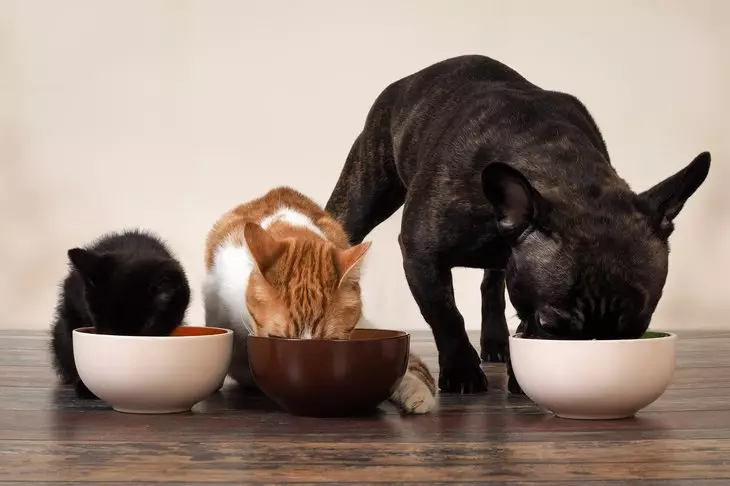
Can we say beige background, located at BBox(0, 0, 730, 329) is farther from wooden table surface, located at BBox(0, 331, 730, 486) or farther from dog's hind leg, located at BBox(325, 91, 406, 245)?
wooden table surface, located at BBox(0, 331, 730, 486)

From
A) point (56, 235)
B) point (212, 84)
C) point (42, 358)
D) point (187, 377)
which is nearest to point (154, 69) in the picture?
point (212, 84)

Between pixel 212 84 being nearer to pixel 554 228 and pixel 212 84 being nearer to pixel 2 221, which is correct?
pixel 2 221


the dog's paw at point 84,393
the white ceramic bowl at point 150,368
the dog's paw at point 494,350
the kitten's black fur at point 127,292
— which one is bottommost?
the dog's paw at point 494,350

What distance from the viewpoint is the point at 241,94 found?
409 centimetres

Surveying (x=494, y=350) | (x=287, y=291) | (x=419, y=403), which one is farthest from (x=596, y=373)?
(x=494, y=350)

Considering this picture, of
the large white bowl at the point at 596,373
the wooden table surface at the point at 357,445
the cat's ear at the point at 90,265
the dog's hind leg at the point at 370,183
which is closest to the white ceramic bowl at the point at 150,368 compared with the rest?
the wooden table surface at the point at 357,445

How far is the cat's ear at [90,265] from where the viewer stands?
176cm

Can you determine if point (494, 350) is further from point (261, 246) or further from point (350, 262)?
point (261, 246)

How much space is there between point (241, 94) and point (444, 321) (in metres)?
2.27

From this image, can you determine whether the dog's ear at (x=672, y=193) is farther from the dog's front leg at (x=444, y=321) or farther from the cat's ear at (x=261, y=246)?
the cat's ear at (x=261, y=246)

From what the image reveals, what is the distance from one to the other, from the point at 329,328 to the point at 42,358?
3.69 feet

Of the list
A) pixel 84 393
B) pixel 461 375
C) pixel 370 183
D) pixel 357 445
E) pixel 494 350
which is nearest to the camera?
pixel 357 445

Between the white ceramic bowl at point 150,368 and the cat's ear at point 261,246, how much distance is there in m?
0.16

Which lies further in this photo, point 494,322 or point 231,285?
point 494,322
